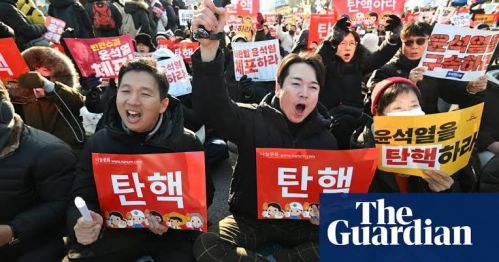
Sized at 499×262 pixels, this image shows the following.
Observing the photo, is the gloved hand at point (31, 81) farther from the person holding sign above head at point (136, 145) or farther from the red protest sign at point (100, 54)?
the red protest sign at point (100, 54)

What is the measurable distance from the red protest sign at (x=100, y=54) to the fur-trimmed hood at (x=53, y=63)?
28.6 inches

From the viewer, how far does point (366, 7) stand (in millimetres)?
5898

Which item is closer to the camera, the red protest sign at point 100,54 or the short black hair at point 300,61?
the short black hair at point 300,61

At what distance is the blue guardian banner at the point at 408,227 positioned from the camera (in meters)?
1.39

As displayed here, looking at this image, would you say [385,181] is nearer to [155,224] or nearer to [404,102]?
[404,102]

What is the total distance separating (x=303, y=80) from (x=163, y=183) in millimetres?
1000

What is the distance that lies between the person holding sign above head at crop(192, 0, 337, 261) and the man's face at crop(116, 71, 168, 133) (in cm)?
35

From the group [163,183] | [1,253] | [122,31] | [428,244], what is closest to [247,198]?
[163,183]

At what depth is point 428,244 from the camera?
56.2 inches

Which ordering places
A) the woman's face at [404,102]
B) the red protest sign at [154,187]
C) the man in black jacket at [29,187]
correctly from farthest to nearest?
the woman's face at [404,102], the man in black jacket at [29,187], the red protest sign at [154,187]

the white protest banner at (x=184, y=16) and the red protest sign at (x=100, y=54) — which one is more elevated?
the red protest sign at (x=100, y=54)

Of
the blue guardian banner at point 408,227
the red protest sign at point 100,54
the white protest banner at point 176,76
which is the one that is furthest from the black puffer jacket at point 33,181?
the white protest banner at point 176,76

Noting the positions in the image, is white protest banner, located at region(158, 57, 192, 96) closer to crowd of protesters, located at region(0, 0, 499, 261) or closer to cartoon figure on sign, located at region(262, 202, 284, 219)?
crowd of protesters, located at region(0, 0, 499, 261)

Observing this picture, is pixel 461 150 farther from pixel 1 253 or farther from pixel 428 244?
pixel 1 253
